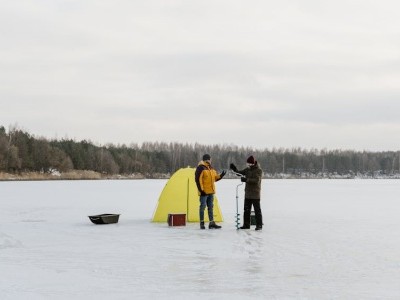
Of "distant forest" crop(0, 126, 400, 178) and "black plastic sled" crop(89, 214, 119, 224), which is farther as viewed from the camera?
"distant forest" crop(0, 126, 400, 178)

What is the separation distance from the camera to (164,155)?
516 ft

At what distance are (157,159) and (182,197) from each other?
5265 inches

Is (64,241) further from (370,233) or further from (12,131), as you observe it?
(12,131)

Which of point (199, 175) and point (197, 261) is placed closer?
point (197, 261)

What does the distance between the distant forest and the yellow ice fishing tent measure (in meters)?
79.5

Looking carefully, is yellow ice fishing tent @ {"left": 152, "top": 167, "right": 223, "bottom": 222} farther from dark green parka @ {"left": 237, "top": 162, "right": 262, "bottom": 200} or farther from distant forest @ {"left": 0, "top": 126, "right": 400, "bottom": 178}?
distant forest @ {"left": 0, "top": 126, "right": 400, "bottom": 178}

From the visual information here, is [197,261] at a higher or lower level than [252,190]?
lower

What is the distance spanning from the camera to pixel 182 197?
15.6 meters

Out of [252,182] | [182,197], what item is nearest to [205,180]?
[252,182]

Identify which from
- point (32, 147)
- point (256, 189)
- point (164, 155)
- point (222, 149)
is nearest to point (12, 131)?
point (32, 147)

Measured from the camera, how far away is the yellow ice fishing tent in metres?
15.5

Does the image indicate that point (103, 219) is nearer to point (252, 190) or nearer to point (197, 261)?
point (252, 190)

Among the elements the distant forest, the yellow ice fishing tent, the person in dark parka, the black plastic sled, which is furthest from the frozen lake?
the distant forest

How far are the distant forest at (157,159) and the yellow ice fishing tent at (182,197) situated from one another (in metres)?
79.5
